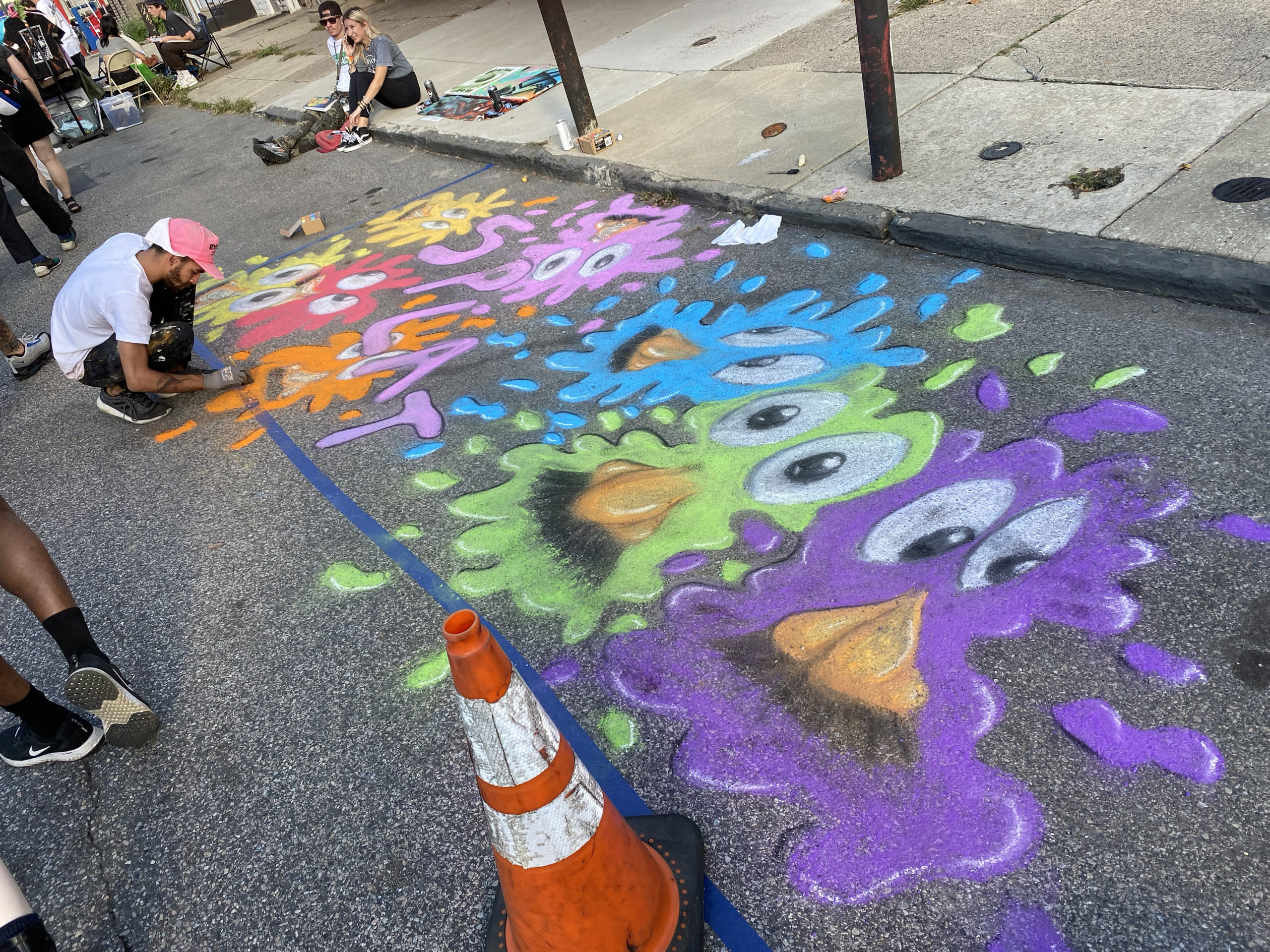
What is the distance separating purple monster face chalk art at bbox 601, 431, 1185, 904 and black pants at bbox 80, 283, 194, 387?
11.2 feet

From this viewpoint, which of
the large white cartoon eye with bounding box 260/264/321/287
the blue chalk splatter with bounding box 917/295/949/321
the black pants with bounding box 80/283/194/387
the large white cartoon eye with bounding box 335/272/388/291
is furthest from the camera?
the large white cartoon eye with bounding box 260/264/321/287

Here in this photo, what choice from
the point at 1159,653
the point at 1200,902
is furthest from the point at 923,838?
the point at 1159,653

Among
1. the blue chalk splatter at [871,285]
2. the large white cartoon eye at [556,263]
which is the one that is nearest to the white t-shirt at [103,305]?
the large white cartoon eye at [556,263]

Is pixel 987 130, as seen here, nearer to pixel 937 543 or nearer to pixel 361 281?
pixel 937 543

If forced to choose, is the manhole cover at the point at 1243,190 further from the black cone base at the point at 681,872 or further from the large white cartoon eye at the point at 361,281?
the large white cartoon eye at the point at 361,281

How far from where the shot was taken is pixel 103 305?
172 inches

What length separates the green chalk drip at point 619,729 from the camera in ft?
7.79

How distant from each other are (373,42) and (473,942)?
900cm

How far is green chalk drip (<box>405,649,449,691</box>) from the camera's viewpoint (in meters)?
Result: 2.73

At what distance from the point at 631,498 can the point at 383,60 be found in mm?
7451

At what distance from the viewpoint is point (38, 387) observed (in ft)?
18.7

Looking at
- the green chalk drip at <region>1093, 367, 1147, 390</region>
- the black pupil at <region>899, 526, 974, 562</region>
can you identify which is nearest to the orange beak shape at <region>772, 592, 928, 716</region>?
the black pupil at <region>899, 526, 974, 562</region>

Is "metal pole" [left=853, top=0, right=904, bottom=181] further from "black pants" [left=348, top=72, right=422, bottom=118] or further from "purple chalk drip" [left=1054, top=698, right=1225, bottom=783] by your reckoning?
"black pants" [left=348, top=72, right=422, bottom=118]

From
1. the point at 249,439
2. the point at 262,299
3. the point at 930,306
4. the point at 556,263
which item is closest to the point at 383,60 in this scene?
the point at 262,299
